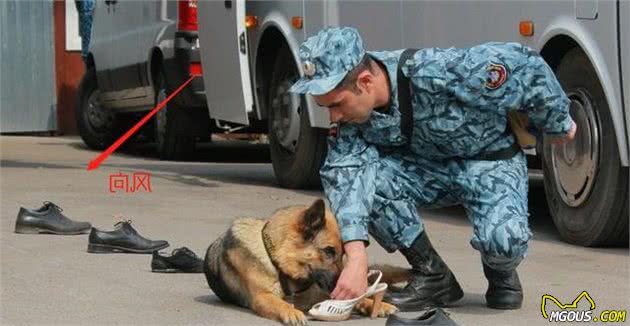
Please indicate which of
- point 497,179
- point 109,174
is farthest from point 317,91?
point 109,174

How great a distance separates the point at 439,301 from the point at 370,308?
400mm

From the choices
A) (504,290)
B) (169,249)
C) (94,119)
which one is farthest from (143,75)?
(504,290)

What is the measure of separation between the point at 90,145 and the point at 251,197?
661cm

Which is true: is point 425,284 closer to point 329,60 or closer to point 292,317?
point 292,317

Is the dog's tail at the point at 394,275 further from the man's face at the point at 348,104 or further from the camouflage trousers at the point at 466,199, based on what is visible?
the man's face at the point at 348,104

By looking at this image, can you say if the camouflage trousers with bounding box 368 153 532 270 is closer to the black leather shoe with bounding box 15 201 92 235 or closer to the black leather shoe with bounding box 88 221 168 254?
the black leather shoe with bounding box 88 221 168 254

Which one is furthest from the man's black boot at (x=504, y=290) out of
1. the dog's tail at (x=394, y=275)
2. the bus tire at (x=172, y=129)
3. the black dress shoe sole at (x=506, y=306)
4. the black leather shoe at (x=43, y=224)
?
the bus tire at (x=172, y=129)

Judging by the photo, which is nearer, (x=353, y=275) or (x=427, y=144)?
(x=353, y=275)

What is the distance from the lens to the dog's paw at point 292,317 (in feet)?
18.2

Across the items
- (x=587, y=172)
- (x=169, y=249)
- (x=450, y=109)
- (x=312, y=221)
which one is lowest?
(x=169, y=249)

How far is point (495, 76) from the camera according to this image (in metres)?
5.74

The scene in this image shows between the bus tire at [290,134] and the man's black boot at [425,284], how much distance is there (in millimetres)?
4917

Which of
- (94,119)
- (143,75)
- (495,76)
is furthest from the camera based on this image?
(94,119)

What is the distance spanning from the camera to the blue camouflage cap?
551 cm
